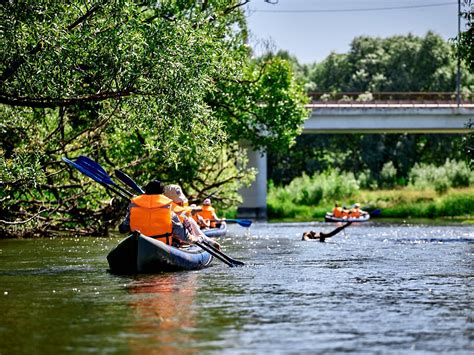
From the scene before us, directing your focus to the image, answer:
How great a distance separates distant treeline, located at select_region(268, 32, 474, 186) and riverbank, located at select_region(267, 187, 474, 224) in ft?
45.8

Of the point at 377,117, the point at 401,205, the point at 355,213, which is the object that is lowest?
the point at 401,205

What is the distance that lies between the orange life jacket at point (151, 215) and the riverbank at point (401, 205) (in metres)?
36.7

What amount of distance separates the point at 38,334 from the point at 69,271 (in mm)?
8242

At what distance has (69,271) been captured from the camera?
20.1 meters

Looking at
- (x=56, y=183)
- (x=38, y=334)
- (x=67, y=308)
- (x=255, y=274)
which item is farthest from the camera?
(x=56, y=183)

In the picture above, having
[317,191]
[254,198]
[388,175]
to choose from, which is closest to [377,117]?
[317,191]

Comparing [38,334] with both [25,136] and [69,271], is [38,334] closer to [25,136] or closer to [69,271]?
[69,271]

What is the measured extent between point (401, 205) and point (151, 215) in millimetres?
46880

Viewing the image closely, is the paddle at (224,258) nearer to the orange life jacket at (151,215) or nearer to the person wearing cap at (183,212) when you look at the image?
the person wearing cap at (183,212)

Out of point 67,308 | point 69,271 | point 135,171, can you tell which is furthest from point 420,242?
point 67,308

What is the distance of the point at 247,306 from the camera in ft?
46.8

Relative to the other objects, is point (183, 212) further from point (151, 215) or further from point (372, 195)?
point (372, 195)

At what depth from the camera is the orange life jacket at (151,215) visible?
1858cm

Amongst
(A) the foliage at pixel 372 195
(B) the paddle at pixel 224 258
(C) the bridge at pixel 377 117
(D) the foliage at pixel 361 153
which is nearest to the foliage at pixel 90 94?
(B) the paddle at pixel 224 258
